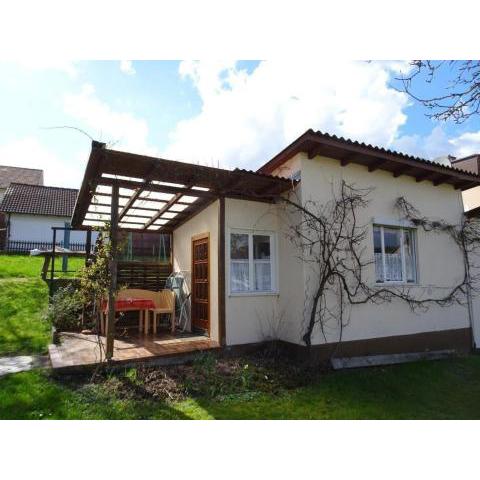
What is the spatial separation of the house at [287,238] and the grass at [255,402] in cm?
131

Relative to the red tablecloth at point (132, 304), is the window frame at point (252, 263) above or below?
above

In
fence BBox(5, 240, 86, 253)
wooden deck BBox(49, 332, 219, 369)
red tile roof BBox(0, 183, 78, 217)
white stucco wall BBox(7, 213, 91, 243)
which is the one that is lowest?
wooden deck BBox(49, 332, 219, 369)

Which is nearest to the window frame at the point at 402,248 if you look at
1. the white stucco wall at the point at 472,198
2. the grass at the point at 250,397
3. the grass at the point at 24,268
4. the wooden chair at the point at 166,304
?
the grass at the point at 250,397

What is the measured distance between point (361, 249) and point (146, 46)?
18.5 feet

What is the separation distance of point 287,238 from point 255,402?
3474 millimetres

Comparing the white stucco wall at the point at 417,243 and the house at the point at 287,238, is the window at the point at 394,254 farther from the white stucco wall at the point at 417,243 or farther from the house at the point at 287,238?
the white stucco wall at the point at 417,243

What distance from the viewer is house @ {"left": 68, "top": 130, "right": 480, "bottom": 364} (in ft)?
21.9

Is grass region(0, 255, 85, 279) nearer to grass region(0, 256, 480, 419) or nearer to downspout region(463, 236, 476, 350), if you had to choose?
grass region(0, 256, 480, 419)

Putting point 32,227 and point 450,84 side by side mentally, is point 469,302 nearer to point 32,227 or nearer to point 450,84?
point 450,84

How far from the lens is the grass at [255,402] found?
14.4 ft

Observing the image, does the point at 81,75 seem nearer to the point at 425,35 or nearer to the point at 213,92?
the point at 213,92

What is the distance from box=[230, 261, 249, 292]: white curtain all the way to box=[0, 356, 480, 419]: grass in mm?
2342

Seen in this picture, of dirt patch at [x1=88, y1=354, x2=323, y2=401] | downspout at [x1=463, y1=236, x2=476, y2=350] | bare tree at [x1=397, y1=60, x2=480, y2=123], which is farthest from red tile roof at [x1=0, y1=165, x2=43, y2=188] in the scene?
bare tree at [x1=397, y1=60, x2=480, y2=123]
